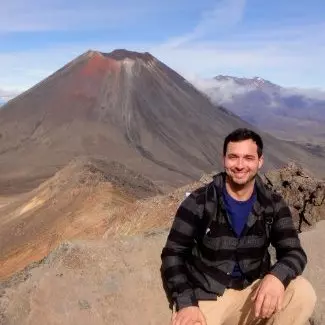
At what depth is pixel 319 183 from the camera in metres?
10.3

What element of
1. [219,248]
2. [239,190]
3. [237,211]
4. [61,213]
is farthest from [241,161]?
[61,213]

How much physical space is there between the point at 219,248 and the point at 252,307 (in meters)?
→ 0.46

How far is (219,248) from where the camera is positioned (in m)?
3.76

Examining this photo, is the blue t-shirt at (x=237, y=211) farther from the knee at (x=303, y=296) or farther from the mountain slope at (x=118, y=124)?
the mountain slope at (x=118, y=124)

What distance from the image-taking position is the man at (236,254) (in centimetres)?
369

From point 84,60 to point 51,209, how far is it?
254 feet

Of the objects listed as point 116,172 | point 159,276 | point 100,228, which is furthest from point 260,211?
point 116,172

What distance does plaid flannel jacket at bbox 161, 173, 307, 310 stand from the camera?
3730 millimetres

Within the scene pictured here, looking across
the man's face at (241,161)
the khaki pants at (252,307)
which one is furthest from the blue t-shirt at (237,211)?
the khaki pants at (252,307)

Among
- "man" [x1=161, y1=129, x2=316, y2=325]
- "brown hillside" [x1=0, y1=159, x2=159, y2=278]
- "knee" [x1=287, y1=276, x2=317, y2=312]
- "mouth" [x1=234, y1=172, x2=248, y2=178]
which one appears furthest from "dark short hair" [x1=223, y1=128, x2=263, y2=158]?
"brown hillside" [x1=0, y1=159, x2=159, y2=278]

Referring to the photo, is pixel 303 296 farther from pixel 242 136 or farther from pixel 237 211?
pixel 242 136

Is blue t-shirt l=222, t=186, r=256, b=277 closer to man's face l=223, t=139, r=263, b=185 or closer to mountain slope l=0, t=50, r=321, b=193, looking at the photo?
man's face l=223, t=139, r=263, b=185

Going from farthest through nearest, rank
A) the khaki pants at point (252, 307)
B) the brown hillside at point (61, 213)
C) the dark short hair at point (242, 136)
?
the brown hillside at point (61, 213) < the dark short hair at point (242, 136) < the khaki pants at point (252, 307)

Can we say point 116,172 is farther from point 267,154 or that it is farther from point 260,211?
point 267,154
